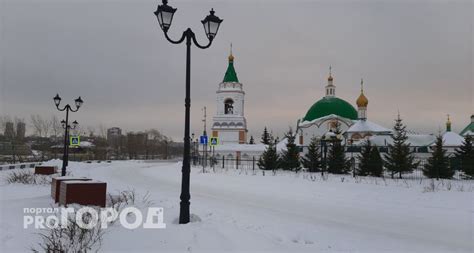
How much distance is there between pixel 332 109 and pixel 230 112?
15393 millimetres

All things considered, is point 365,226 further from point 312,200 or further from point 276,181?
point 276,181

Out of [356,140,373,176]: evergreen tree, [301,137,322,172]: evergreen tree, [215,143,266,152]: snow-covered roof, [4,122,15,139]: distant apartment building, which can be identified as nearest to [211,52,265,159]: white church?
[215,143,266,152]: snow-covered roof

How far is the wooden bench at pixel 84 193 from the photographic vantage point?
1020 cm

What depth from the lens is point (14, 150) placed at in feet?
153

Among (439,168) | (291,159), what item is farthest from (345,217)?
(291,159)

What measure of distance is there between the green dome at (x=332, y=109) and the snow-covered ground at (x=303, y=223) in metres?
37.1

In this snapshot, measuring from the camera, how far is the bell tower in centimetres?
5759

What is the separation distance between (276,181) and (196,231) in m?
12.1

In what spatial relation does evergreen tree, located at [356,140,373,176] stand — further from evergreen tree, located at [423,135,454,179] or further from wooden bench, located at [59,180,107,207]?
wooden bench, located at [59,180,107,207]

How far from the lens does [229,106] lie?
59.0 m

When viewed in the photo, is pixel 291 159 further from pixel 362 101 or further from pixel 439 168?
pixel 362 101

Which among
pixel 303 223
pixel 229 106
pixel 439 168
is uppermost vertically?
pixel 229 106

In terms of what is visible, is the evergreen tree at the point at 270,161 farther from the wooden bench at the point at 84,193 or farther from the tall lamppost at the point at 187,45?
the tall lamppost at the point at 187,45

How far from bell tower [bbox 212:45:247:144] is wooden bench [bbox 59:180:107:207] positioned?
4736 cm
